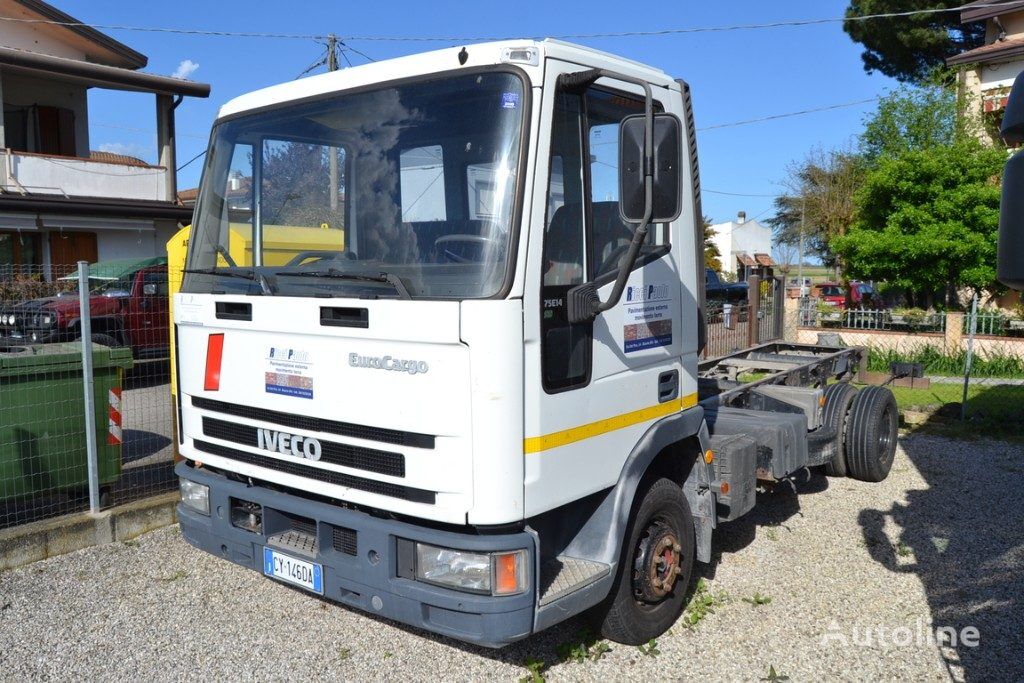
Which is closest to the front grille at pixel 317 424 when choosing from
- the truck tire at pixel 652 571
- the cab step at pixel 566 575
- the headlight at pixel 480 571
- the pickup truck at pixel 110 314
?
the headlight at pixel 480 571

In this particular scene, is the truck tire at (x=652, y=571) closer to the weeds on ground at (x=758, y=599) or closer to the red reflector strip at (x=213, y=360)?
the weeds on ground at (x=758, y=599)

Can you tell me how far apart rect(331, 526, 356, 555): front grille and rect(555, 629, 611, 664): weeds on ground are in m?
1.25

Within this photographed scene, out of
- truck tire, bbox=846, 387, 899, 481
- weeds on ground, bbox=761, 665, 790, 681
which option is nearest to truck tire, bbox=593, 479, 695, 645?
weeds on ground, bbox=761, 665, 790, 681

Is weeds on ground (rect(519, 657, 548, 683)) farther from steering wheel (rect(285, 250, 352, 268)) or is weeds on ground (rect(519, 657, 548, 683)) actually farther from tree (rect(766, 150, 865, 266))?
tree (rect(766, 150, 865, 266))

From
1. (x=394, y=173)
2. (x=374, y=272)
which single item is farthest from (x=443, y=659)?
(x=394, y=173)

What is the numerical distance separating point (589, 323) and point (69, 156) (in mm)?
19775

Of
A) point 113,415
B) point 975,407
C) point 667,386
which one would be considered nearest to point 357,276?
point 667,386

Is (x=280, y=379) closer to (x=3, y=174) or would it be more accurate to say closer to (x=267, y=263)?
(x=267, y=263)

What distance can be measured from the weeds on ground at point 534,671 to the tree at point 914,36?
953 inches

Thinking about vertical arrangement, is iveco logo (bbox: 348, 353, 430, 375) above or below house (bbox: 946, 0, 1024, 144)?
below

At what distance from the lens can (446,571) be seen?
3379mm

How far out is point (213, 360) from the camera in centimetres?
414

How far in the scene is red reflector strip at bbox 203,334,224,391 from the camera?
13.4 ft

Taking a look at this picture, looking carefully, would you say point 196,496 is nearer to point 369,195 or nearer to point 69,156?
point 369,195
